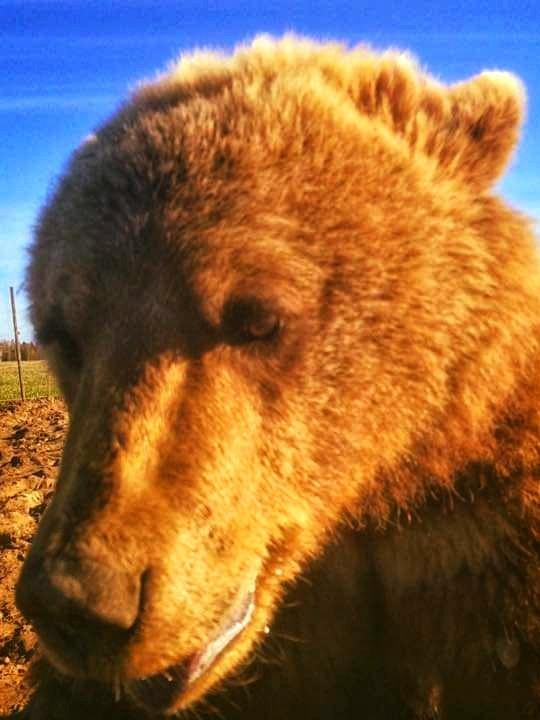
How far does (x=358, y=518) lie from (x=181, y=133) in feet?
4.45

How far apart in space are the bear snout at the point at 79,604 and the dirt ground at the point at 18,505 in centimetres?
245

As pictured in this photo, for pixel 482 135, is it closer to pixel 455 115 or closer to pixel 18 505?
pixel 455 115

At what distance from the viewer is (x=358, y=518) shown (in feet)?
9.32

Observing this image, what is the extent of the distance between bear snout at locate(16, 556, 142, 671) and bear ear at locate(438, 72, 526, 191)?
5.58 feet

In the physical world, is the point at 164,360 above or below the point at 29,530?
above

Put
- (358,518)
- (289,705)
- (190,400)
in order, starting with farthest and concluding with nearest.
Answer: (289,705) → (358,518) → (190,400)

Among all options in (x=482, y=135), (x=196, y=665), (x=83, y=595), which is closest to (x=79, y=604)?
(x=83, y=595)

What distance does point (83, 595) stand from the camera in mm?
1980

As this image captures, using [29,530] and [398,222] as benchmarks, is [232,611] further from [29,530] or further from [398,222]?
[29,530]

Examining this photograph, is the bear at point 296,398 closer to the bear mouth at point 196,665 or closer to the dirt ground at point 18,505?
the bear mouth at point 196,665

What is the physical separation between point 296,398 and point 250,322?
254 mm

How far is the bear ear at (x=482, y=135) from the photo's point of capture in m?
2.86

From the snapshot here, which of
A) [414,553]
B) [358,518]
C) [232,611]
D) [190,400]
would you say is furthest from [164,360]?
[414,553]

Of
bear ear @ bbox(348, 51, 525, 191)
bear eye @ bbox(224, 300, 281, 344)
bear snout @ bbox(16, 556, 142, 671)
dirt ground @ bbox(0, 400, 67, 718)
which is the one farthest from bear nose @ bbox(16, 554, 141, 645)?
dirt ground @ bbox(0, 400, 67, 718)
